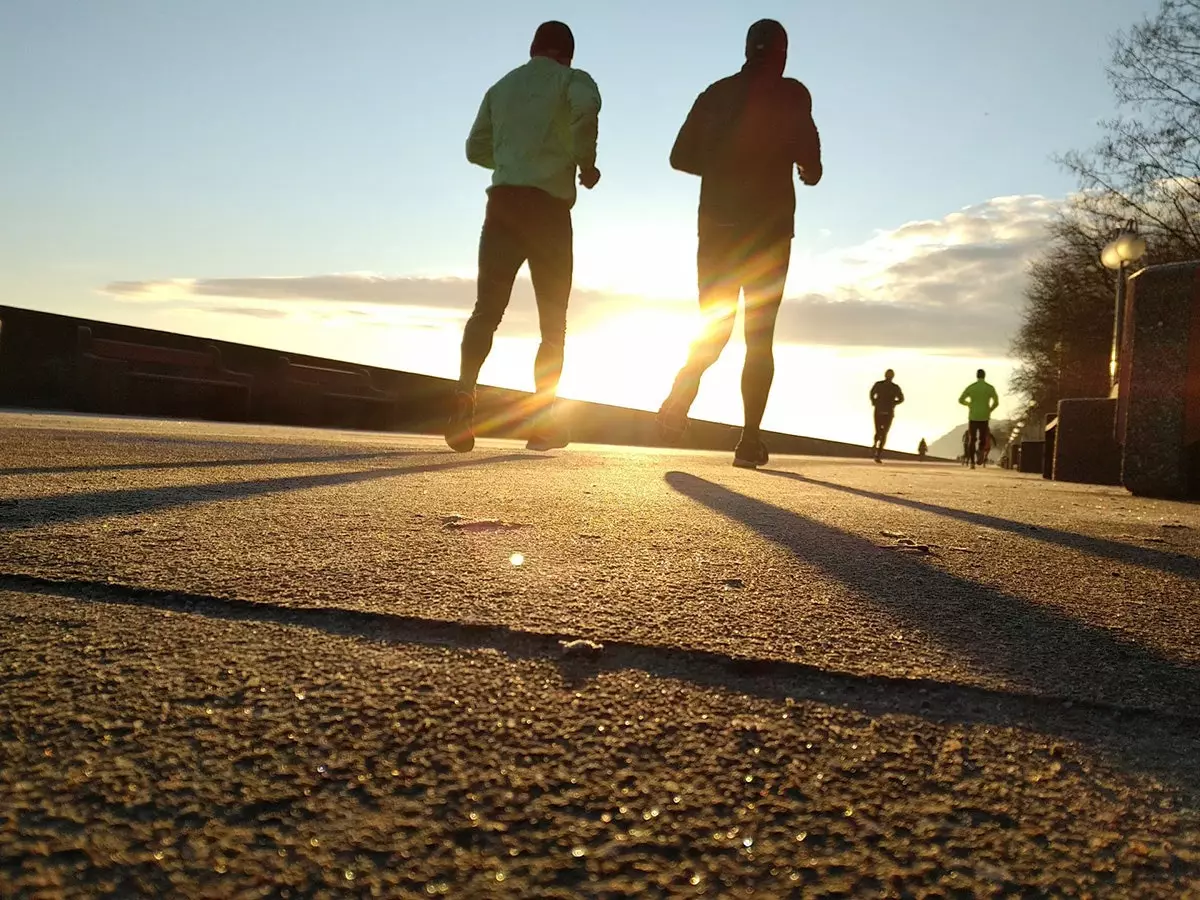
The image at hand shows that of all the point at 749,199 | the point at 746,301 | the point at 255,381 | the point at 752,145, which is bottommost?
the point at 255,381

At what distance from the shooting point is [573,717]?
1.02 metres

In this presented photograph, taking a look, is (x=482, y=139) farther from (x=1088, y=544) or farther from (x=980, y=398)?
(x=980, y=398)

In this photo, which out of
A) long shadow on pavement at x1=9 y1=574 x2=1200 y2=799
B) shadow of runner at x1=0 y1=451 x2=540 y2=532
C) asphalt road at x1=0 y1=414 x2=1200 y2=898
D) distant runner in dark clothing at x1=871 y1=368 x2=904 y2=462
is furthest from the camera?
distant runner in dark clothing at x1=871 y1=368 x2=904 y2=462

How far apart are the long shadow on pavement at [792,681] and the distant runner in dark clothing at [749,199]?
5084 millimetres

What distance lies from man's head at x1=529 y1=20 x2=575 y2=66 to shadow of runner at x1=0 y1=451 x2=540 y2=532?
11.0 ft

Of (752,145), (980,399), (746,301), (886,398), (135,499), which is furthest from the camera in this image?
(980,399)

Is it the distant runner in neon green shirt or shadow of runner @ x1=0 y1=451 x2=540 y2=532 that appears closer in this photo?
shadow of runner @ x1=0 y1=451 x2=540 y2=532

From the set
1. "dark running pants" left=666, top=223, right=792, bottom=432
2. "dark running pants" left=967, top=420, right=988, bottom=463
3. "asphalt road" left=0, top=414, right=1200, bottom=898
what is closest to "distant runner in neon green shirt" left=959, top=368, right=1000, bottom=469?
"dark running pants" left=967, top=420, right=988, bottom=463

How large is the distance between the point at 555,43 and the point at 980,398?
61.4 ft

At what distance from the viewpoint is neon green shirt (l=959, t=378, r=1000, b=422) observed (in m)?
22.5

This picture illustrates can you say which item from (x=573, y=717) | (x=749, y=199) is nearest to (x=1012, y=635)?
(x=573, y=717)

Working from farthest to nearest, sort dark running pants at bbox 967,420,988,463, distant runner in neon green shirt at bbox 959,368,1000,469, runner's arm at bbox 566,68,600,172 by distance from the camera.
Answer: dark running pants at bbox 967,420,988,463, distant runner in neon green shirt at bbox 959,368,1000,469, runner's arm at bbox 566,68,600,172

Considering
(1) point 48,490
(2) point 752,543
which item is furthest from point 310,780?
(1) point 48,490

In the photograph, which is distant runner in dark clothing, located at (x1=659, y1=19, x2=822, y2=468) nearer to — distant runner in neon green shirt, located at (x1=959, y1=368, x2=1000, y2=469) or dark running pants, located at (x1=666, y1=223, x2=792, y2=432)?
dark running pants, located at (x1=666, y1=223, x2=792, y2=432)
